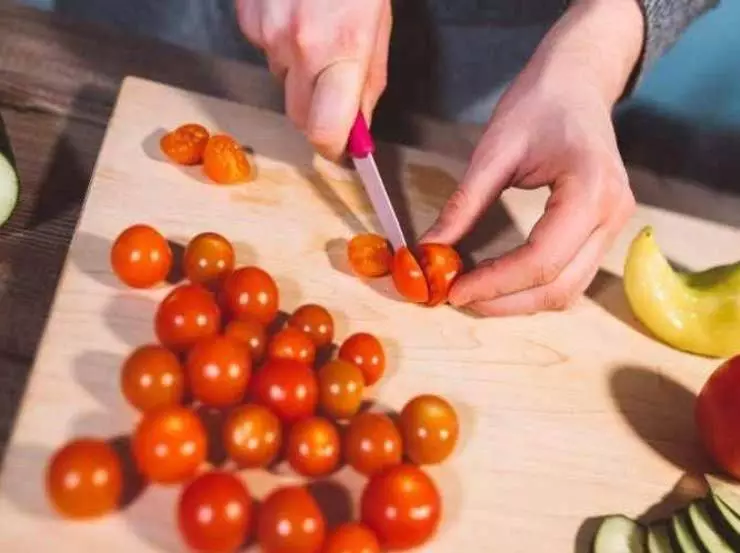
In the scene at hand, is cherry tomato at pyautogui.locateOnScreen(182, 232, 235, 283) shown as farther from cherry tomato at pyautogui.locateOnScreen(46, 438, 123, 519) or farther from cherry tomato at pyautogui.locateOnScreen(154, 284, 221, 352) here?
cherry tomato at pyautogui.locateOnScreen(46, 438, 123, 519)

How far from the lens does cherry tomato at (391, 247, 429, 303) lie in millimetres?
1069

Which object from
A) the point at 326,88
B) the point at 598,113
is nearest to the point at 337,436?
the point at 326,88

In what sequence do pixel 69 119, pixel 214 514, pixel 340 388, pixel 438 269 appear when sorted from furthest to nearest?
pixel 69 119, pixel 438 269, pixel 340 388, pixel 214 514

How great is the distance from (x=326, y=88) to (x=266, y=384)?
0.92 ft

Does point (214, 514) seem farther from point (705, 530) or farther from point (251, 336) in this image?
point (705, 530)

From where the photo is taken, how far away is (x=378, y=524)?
0.91 metres

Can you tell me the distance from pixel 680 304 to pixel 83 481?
592 mm

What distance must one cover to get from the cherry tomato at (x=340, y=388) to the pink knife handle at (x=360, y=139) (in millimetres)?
226

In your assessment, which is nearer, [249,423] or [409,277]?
[249,423]

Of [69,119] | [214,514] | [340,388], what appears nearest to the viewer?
[214,514]

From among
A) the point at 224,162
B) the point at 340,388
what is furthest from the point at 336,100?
the point at 340,388

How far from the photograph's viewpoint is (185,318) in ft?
3.24

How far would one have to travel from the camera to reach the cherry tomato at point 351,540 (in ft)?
2.90

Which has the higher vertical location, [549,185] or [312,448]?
[549,185]
